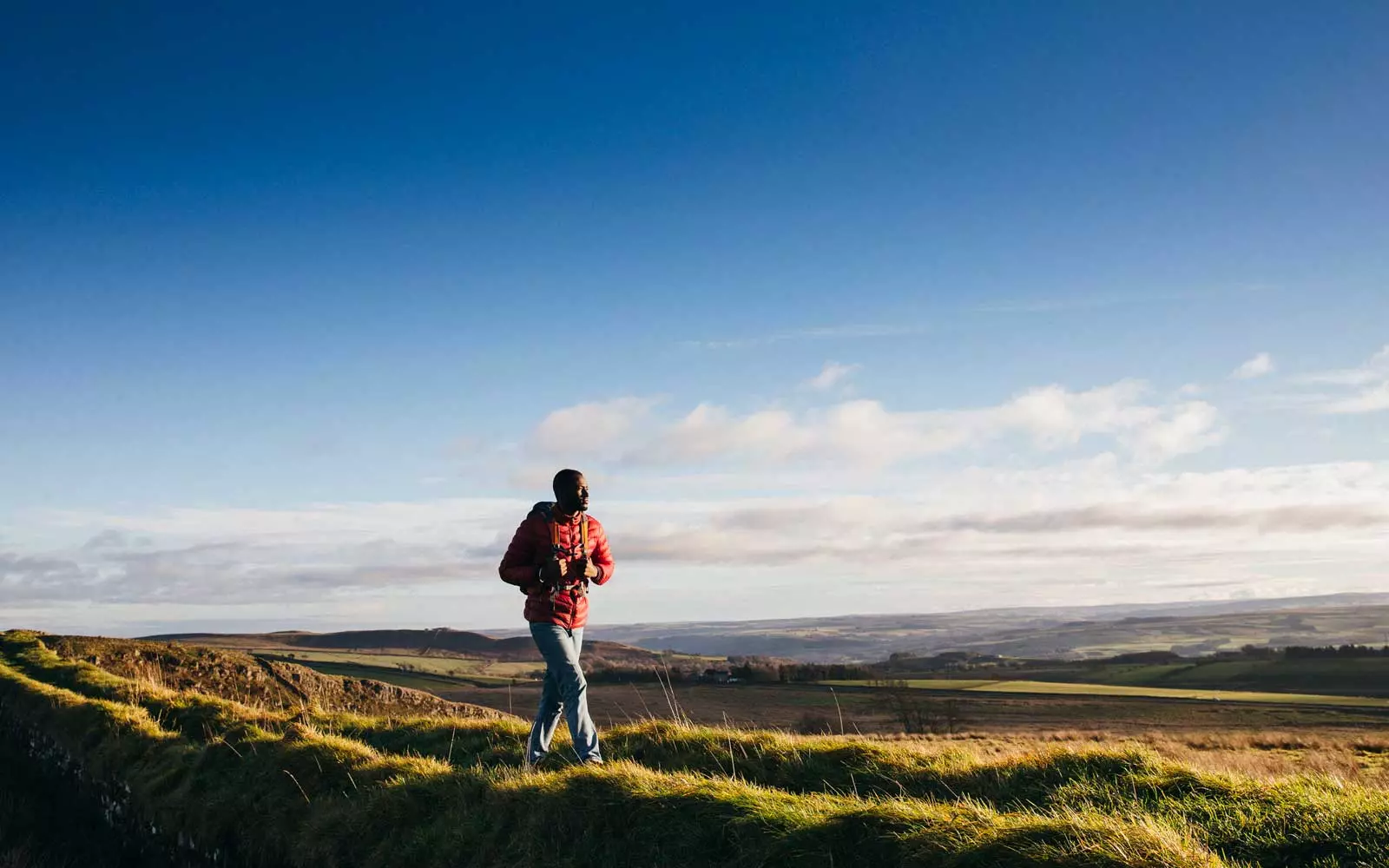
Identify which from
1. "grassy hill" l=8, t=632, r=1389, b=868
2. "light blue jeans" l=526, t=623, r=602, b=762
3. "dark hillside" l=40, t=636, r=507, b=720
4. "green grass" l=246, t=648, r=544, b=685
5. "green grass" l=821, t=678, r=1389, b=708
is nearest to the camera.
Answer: "grassy hill" l=8, t=632, r=1389, b=868

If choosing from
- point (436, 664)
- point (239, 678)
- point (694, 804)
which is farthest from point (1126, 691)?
point (694, 804)

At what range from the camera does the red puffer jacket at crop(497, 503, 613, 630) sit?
871cm

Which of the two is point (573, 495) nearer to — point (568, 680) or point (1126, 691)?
point (568, 680)

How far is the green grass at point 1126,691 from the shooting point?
80.0 metres

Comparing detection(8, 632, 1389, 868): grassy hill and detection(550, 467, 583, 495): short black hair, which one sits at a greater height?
detection(550, 467, 583, 495): short black hair

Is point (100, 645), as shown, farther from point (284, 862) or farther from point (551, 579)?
point (551, 579)

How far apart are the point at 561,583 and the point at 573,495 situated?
90 centimetres

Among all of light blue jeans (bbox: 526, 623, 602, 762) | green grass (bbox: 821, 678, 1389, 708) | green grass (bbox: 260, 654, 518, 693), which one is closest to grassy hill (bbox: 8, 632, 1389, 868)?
light blue jeans (bbox: 526, 623, 602, 762)

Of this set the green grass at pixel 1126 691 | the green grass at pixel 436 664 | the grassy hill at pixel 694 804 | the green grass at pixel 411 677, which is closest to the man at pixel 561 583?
the grassy hill at pixel 694 804

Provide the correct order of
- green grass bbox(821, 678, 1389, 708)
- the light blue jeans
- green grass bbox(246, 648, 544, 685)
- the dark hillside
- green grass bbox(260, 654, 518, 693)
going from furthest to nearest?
green grass bbox(246, 648, 544, 685) → green grass bbox(821, 678, 1389, 708) → green grass bbox(260, 654, 518, 693) → the dark hillside → the light blue jeans

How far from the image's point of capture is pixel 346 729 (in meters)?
14.1

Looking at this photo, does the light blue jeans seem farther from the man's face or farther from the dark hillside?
the dark hillside

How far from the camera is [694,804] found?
21.6 ft

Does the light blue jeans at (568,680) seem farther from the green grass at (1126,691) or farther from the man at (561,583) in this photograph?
the green grass at (1126,691)
